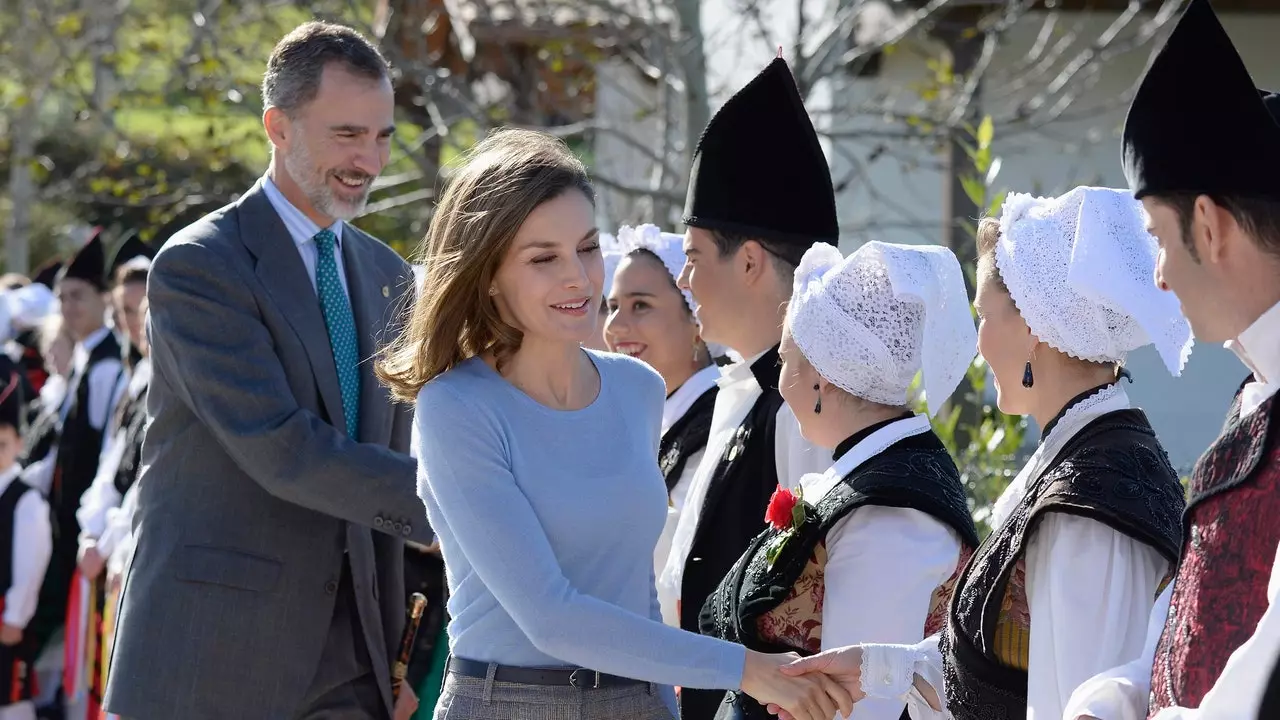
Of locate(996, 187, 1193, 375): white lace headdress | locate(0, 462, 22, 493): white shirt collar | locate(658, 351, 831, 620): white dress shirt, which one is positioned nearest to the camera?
locate(996, 187, 1193, 375): white lace headdress

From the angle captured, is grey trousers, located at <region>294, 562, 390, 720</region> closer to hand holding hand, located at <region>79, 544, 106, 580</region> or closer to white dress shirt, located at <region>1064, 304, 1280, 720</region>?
white dress shirt, located at <region>1064, 304, 1280, 720</region>

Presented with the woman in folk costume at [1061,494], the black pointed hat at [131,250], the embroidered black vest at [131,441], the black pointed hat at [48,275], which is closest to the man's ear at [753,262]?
the woman in folk costume at [1061,494]

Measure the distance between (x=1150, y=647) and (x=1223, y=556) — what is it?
11.4 inches

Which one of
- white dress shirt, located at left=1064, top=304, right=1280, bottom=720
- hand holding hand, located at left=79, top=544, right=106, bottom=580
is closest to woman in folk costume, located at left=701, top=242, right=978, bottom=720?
white dress shirt, located at left=1064, top=304, right=1280, bottom=720

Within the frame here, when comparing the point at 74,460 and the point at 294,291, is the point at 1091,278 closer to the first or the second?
the point at 294,291

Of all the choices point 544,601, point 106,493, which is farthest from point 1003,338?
point 106,493

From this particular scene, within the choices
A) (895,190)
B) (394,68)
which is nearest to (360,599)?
(394,68)

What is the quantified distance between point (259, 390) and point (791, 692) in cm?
153

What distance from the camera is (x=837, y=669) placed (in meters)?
2.64

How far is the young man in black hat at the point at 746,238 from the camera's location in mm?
3443

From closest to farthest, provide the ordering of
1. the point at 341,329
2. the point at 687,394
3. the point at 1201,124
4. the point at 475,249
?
the point at 1201,124 → the point at 475,249 → the point at 341,329 → the point at 687,394

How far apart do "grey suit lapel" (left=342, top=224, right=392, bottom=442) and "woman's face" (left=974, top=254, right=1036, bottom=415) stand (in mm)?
1597

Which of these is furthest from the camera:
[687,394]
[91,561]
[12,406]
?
[12,406]

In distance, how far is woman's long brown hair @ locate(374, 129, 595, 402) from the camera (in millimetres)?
2863
